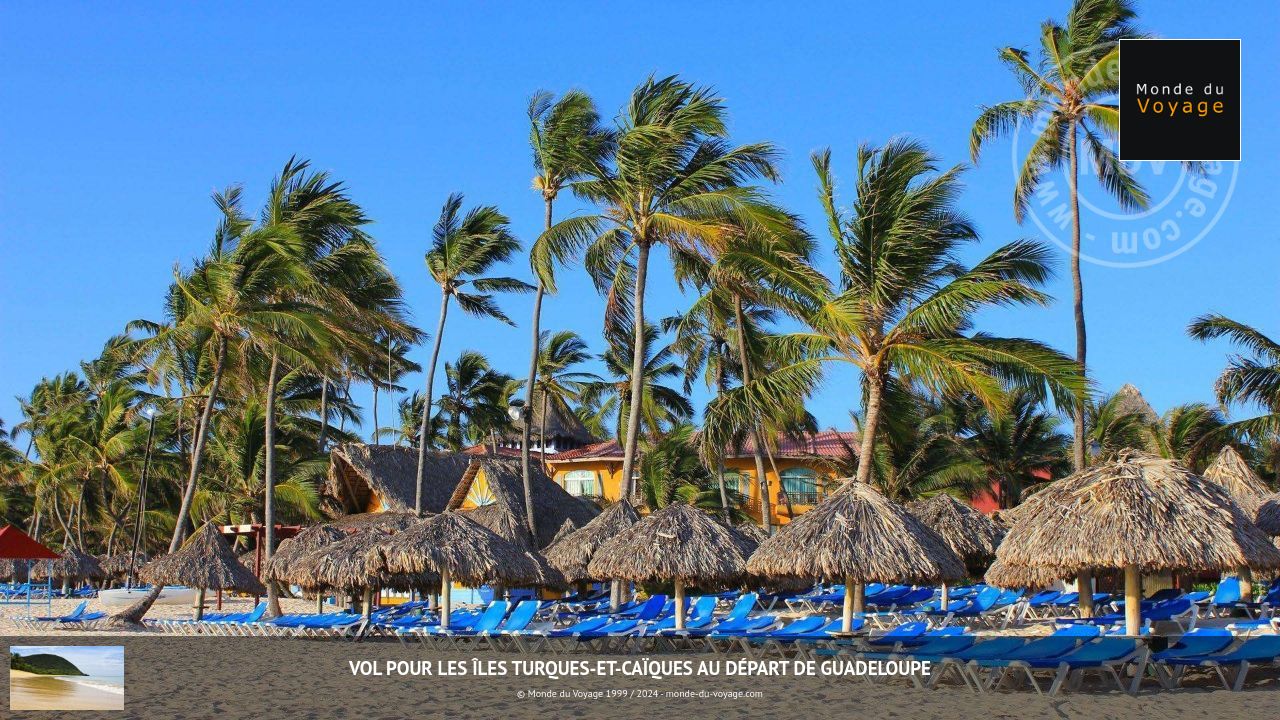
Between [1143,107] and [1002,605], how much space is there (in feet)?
33.9

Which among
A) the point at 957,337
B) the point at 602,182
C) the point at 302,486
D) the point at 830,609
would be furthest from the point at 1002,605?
the point at 302,486

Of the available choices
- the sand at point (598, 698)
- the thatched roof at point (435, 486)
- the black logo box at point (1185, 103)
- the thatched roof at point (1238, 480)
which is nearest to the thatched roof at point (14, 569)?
the thatched roof at point (435, 486)

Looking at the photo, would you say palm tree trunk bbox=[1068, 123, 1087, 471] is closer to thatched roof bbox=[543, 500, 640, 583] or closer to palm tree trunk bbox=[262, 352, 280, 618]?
thatched roof bbox=[543, 500, 640, 583]

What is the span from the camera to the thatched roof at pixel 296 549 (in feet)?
66.3

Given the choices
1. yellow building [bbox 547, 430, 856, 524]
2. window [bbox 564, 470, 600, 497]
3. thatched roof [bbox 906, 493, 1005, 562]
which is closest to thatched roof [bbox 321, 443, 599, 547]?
yellow building [bbox 547, 430, 856, 524]

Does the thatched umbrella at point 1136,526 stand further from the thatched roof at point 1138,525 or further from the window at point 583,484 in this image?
the window at point 583,484

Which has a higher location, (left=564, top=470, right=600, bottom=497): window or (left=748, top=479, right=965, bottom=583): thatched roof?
(left=748, top=479, right=965, bottom=583): thatched roof

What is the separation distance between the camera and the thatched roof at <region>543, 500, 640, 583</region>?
19359 millimetres

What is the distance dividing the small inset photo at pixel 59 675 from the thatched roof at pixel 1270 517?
631 inches

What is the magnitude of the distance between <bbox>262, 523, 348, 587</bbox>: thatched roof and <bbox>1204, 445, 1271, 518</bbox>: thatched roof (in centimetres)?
1495

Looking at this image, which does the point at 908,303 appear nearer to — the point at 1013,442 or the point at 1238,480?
the point at 1238,480

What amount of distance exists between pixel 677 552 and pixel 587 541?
3.67 m

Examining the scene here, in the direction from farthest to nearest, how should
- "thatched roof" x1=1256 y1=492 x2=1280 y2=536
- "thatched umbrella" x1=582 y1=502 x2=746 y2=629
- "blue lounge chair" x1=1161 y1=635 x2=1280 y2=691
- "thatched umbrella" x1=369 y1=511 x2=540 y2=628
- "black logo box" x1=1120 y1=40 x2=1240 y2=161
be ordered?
"thatched roof" x1=1256 y1=492 x2=1280 y2=536 < "thatched umbrella" x1=369 y1=511 x2=540 y2=628 < "thatched umbrella" x1=582 y1=502 x2=746 y2=629 < "black logo box" x1=1120 y1=40 x2=1240 y2=161 < "blue lounge chair" x1=1161 y1=635 x2=1280 y2=691

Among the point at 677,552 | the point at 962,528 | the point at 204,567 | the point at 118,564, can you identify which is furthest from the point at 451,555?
the point at 118,564
